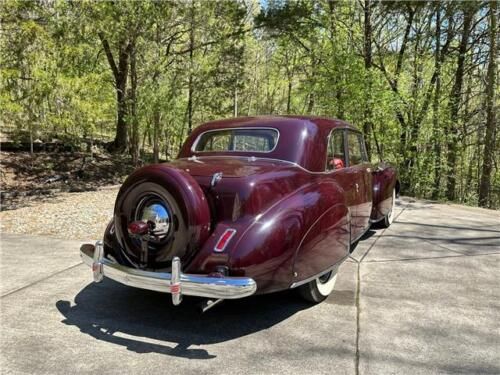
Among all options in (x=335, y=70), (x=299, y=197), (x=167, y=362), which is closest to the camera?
(x=167, y=362)

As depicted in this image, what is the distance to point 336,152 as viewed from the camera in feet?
14.4

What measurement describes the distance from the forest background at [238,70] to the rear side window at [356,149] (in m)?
6.23

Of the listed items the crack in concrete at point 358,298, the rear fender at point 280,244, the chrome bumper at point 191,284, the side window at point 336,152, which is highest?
the side window at point 336,152

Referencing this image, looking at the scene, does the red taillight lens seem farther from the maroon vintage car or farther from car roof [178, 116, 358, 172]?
car roof [178, 116, 358, 172]

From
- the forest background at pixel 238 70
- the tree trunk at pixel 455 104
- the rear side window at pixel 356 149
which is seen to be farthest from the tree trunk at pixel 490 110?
the rear side window at pixel 356 149

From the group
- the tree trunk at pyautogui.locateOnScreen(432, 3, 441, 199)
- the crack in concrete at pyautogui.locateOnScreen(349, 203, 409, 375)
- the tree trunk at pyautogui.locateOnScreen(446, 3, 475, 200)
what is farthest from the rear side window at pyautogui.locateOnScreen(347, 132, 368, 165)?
the tree trunk at pyautogui.locateOnScreen(446, 3, 475, 200)

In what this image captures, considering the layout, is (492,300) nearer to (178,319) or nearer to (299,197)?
(299,197)

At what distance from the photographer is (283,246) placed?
3002 millimetres

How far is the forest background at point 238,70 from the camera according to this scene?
898cm

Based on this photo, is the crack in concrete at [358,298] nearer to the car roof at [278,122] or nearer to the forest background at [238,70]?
the car roof at [278,122]

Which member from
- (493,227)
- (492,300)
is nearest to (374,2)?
(493,227)

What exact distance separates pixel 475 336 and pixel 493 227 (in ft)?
14.3

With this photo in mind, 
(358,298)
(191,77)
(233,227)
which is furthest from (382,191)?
(191,77)

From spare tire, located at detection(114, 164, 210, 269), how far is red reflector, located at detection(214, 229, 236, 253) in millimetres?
121
